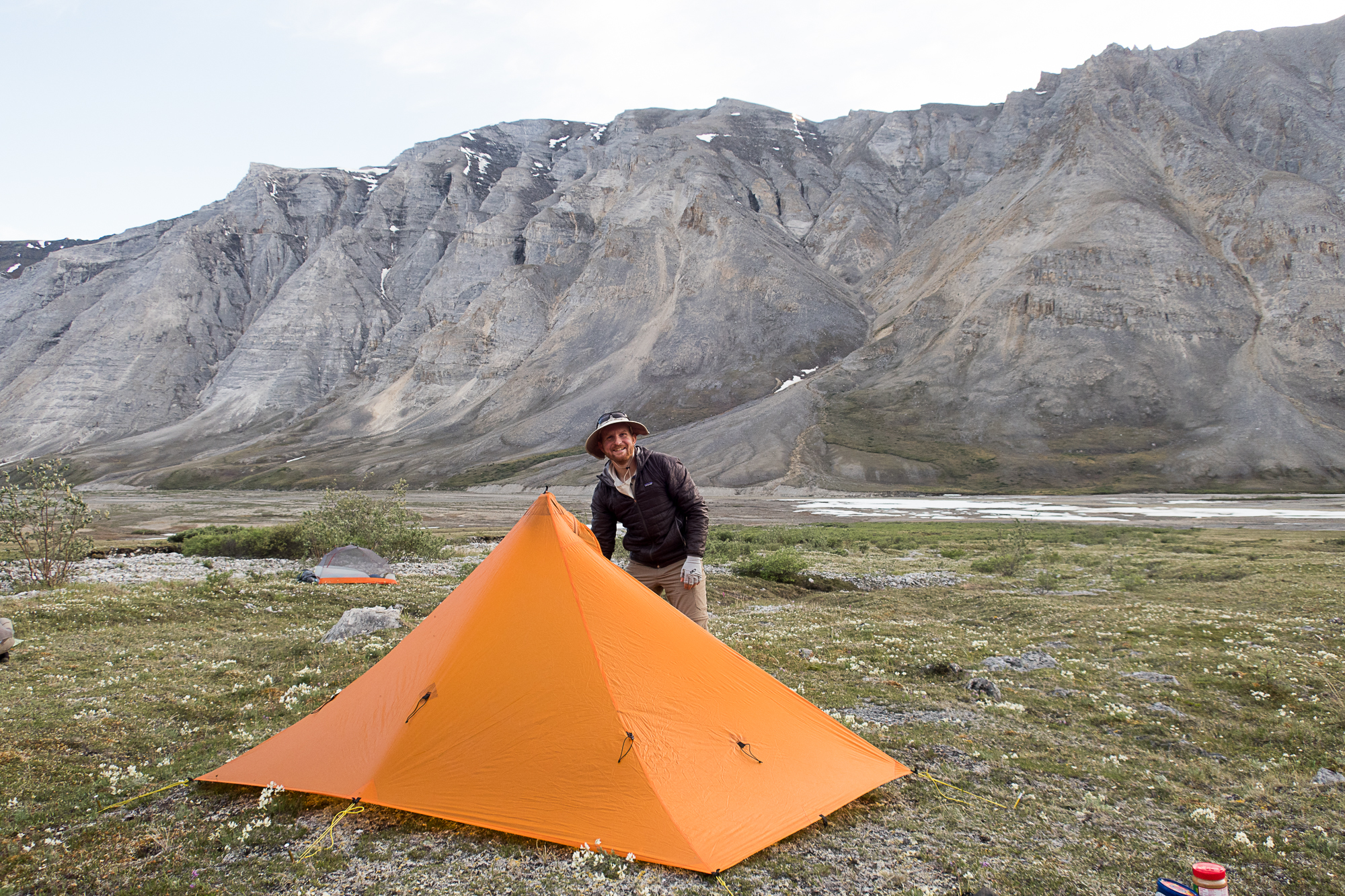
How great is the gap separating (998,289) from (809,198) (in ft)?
241

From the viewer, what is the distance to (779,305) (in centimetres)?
13362

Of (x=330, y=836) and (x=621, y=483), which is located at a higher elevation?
(x=621, y=483)

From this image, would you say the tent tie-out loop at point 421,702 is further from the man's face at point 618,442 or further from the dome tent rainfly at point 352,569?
the dome tent rainfly at point 352,569

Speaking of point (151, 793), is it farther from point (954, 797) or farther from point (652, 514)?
point (954, 797)

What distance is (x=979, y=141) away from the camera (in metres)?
165

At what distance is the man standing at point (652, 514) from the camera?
23.2ft

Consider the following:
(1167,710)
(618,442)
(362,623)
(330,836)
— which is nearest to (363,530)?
(362,623)

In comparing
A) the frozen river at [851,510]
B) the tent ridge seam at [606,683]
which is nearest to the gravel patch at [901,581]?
the tent ridge seam at [606,683]

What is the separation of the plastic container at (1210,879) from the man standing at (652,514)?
4154 millimetres

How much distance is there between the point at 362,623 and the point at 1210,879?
1080 centimetres

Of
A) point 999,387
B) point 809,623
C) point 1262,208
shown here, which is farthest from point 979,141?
point 809,623

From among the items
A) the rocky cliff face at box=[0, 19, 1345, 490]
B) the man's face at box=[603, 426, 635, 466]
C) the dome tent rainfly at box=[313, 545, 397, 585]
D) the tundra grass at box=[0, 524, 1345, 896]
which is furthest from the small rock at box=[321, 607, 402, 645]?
the rocky cliff face at box=[0, 19, 1345, 490]

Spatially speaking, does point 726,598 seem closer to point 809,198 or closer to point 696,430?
point 696,430

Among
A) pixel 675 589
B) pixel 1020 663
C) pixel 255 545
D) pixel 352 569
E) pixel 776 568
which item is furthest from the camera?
pixel 255 545
